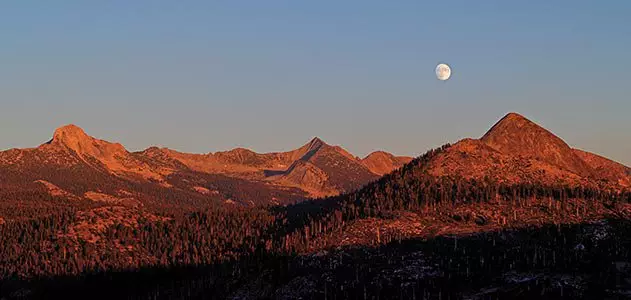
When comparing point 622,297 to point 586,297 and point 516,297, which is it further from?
point 516,297

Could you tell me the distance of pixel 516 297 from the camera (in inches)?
7844

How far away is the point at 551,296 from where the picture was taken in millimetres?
196750

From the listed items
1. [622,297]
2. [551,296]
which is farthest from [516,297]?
[622,297]

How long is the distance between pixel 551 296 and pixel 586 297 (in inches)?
316

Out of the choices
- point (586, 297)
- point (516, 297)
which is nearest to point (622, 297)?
point (586, 297)

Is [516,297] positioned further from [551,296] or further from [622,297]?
[622,297]

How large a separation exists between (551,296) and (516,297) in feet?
26.9

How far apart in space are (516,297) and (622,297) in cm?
2412

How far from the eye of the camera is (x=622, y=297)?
190875 mm

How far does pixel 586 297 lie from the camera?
195 metres

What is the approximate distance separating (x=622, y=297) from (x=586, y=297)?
27.0 ft
